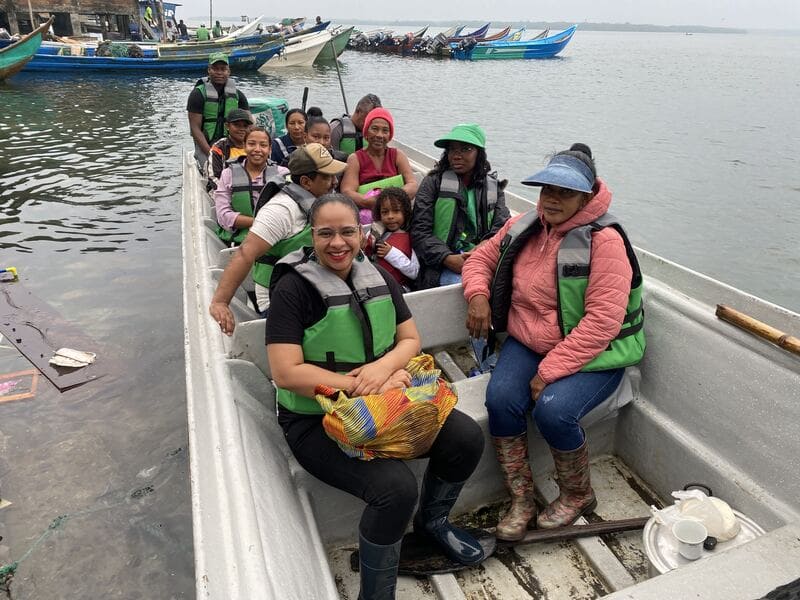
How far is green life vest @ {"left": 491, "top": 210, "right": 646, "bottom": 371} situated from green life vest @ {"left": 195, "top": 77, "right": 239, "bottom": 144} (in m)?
5.15

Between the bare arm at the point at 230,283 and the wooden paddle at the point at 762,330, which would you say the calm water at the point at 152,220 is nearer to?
the bare arm at the point at 230,283

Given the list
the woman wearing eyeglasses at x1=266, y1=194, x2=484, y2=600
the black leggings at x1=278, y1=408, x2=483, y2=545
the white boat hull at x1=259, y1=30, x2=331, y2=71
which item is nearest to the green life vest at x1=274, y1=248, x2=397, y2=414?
the woman wearing eyeglasses at x1=266, y1=194, x2=484, y2=600

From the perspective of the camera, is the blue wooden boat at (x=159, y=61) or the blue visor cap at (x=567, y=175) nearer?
the blue visor cap at (x=567, y=175)

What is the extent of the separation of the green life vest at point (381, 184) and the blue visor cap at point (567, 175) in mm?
2152

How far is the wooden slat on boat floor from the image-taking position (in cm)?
231

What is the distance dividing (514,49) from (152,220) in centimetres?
4325

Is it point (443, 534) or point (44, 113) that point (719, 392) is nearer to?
point (443, 534)

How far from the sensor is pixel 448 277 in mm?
3789

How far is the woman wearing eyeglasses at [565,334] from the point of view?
8.02ft

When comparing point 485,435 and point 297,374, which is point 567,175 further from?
point 297,374

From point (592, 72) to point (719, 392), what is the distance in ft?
130

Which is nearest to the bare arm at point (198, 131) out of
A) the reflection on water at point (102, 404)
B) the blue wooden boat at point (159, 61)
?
the reflection on water at point (102, 404)

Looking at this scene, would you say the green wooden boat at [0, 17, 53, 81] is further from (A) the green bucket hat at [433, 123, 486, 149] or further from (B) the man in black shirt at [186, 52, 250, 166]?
(A) the green bucket hat at [433, 123, 486, 149]

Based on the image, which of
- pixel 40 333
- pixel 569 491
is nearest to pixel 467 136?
pixel 569 491
